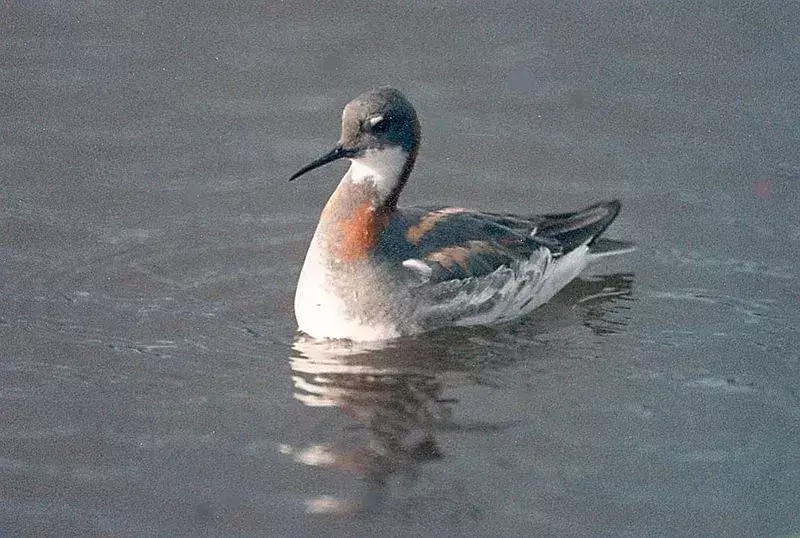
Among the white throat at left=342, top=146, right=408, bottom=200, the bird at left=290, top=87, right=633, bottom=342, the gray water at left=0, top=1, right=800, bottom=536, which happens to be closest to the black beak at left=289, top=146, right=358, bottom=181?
the bird at left=290, top=87, right=633, bottom=342

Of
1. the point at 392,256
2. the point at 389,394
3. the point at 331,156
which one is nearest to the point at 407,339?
the point at 392,256

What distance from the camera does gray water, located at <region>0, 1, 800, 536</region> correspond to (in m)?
9.74

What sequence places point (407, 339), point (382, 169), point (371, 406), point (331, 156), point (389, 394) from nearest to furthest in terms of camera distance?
point (371, 406), point (389, 394), point (331, 156), point (382, 169), point (407, 339)

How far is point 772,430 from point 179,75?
676cm

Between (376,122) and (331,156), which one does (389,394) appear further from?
(376,122)

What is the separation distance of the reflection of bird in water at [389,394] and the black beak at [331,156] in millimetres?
1255

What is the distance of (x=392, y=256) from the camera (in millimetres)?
11648

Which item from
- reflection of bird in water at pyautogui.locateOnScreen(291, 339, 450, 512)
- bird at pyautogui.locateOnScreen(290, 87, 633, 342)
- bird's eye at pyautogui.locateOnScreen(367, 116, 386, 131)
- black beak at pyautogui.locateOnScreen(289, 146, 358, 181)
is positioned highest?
bird's eye at pyautogui.locateOnScreen(367, 116, 386, 131)

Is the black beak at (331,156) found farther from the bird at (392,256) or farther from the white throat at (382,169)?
the white throat at (382,169)

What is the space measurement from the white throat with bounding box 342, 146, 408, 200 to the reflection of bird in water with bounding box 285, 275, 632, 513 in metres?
1.15

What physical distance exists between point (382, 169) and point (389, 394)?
1.70 meters

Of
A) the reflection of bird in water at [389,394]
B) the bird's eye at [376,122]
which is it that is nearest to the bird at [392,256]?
the bird's eye at [376,122]

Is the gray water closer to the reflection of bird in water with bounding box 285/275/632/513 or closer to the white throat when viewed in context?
the reflection of bird in water with bounding box 285/275/632/513

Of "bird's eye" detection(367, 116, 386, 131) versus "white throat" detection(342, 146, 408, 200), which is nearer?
"bird's eye" detection(367, 116, 386, 131)
